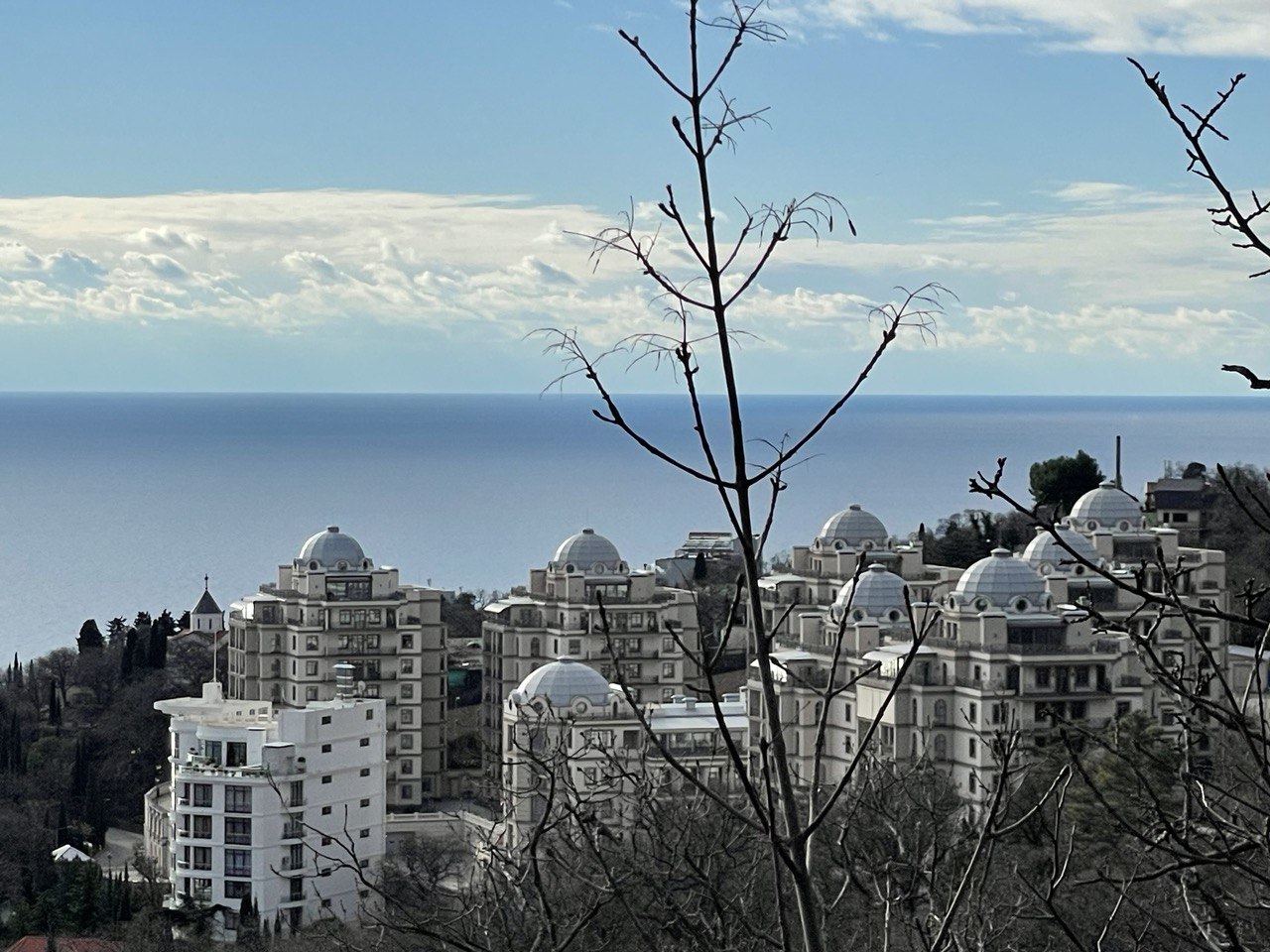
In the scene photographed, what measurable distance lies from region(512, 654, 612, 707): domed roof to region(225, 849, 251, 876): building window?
416cm

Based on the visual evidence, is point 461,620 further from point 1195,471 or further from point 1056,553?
point 1195,471

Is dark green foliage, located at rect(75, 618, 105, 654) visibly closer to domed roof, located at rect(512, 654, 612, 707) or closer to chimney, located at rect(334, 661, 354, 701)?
chimney, located at rect(334, 661, 354, 701)

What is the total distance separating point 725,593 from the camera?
3884 centimetres

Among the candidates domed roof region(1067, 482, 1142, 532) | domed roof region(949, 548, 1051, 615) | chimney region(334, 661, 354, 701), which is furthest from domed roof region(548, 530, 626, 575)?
domed roof region(949, 548, 1051, 615)

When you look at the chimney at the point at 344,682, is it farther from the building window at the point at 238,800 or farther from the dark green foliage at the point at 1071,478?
the dark green foliage at the point at 1071,478

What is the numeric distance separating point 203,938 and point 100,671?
543 inches

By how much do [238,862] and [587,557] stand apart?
10.7m

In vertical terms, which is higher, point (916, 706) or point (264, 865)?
point (916, 706)

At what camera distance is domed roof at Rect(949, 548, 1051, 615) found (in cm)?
2705

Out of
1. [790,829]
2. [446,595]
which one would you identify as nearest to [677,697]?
[446,595]

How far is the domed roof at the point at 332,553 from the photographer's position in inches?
1342

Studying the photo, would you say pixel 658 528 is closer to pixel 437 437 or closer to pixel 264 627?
pixel 264 627

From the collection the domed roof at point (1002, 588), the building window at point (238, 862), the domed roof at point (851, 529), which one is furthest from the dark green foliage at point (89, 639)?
the domed roof at point (1002, 588)

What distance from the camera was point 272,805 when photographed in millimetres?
25906
